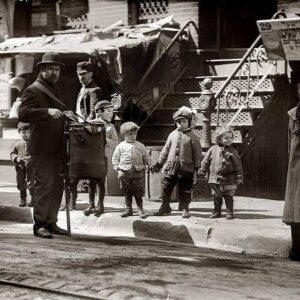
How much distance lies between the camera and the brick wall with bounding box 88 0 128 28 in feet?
55.5

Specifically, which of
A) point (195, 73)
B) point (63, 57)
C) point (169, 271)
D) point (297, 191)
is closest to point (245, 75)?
point (195, 73)

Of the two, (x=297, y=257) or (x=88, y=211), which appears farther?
(x=88, y=211)

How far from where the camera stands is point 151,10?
1670cm

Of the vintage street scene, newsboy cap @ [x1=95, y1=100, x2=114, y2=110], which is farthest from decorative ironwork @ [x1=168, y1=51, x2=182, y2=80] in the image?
newsboy cap @ [x1=95, y1=100, x2=114, y2=110]

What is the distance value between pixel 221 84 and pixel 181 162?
4489 mm

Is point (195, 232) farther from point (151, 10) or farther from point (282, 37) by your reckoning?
point (151, 10)

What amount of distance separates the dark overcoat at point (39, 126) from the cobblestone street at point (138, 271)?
1.14 m

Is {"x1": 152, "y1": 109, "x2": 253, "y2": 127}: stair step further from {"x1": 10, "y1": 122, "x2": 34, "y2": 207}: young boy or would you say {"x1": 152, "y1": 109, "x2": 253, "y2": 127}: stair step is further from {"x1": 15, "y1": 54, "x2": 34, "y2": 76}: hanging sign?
{"x1": 10, "y1": 122, "x2": 34, "y2": 207}: young boy

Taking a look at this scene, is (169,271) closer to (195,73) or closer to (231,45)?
(195,73)

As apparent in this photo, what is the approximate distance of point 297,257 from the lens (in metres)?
8.34

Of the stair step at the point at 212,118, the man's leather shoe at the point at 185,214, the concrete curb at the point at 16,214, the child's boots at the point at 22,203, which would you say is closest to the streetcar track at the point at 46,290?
the man's leather shoe at the point at 185,214

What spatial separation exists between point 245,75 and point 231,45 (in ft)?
8.05

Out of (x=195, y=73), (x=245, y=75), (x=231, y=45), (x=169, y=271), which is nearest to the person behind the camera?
(x=169, y=271)

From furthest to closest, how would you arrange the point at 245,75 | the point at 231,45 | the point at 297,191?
1. the point at 231,45
2. the point at 245,75
3. the point at 297,191
